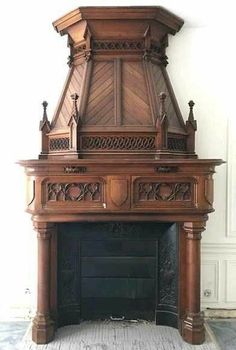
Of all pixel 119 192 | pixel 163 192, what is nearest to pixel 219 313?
pixel 163 192

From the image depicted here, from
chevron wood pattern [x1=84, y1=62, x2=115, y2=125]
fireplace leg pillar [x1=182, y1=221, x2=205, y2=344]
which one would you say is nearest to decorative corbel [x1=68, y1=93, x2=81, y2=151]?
chevron wood pattern [x1=84, y1=62, x2=115, y2=125]

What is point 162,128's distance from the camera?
2.70 metres

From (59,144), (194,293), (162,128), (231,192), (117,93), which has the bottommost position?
(194,293)

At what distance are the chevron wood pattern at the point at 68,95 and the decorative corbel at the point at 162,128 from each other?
2.10ft

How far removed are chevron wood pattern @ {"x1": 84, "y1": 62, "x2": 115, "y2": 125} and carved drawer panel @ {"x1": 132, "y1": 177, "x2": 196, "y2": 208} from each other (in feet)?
1.76

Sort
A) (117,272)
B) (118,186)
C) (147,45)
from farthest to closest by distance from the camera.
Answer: (117,272), (147,45), (118,186)

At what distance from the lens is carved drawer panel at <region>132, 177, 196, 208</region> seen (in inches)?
102

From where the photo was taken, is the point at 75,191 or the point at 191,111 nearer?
the point at 75,191

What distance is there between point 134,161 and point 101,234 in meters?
0.75

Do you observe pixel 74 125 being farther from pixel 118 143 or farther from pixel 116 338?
pixel 116 338

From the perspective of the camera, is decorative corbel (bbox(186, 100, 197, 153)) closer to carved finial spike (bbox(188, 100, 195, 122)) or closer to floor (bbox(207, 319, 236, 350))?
carved finial spike (bbox(188, 100, 195, 122))

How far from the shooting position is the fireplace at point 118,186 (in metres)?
2.59

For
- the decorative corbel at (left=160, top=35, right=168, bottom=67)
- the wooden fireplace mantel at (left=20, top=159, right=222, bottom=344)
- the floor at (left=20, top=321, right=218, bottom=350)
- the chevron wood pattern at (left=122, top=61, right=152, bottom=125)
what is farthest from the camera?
the decorative corbel at (left=160, top=35, right=168, bottom=67)

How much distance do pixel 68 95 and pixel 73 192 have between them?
0.82 meters
